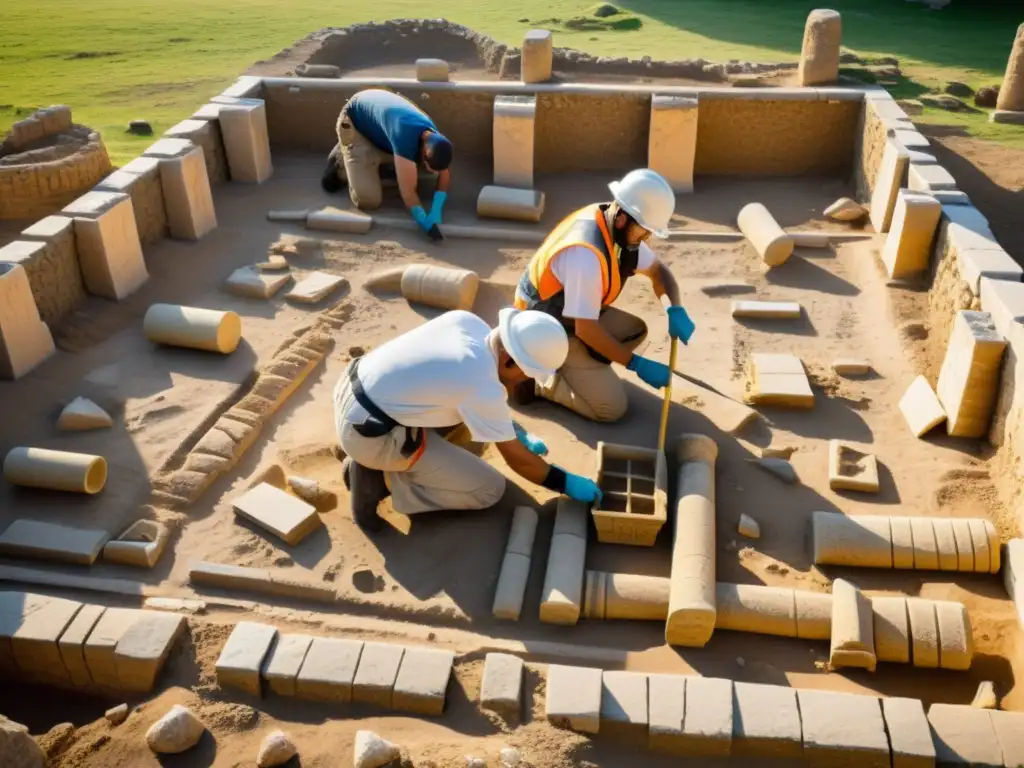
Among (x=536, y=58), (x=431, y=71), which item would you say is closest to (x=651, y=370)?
(x=431, y=71)

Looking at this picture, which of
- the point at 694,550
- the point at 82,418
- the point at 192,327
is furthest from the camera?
the point at 192,327

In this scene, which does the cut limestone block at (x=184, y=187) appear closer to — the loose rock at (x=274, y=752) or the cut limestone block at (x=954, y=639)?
the loose rock at (x=274, y=752)

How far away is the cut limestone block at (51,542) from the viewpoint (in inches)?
200

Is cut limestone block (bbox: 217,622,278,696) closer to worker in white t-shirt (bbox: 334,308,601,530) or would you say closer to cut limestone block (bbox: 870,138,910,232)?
worker in white t-shirt (bbox: 334,308,601,530)

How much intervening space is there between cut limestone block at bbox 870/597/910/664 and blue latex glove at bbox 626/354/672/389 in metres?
1.91

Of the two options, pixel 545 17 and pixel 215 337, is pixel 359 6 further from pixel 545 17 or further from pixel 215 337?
pixel 215 337

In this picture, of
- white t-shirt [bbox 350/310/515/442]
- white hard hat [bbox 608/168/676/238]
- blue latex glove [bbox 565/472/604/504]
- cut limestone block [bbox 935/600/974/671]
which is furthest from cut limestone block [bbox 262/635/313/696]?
white hard hat [bbox 608/168/676/238]

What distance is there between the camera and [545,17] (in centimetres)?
1731

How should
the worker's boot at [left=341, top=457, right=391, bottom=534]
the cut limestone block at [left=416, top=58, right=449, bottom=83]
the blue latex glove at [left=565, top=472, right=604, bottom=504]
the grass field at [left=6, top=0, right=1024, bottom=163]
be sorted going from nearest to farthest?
the blue latex glove at [left=565, top=472, right=604, bottom=504], the worker's boot at [left=341, top=457, right=391, bottom=534], the cut limestone block at [left=416, top=58, right=449, bottom=83], the grass field at [left=6, top=0, right=1024, bottom=163]

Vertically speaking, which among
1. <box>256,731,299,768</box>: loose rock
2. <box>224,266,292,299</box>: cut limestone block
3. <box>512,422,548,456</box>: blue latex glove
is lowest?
<box>256,731,299,768</box>: loose rock

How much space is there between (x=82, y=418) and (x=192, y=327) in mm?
1086

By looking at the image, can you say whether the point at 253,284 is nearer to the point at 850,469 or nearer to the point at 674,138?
the point at 674,138

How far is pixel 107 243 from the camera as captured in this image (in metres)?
7.25

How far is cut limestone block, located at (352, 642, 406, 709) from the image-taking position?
4309 mm
